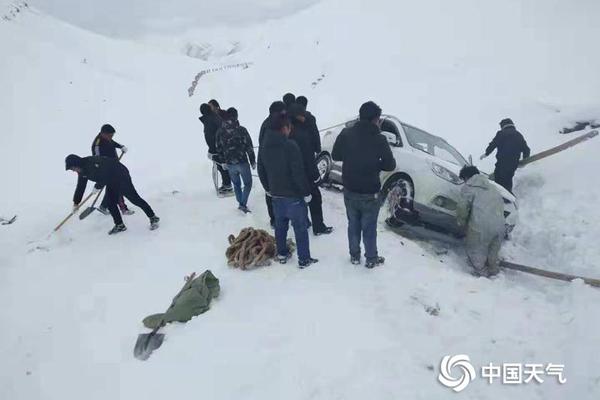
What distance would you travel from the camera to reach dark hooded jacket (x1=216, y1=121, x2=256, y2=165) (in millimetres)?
7032

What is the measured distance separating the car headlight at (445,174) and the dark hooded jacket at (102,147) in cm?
549

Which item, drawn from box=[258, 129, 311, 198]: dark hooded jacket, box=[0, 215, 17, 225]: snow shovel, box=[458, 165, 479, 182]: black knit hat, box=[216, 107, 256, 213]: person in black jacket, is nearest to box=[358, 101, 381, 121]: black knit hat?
box=[258, 129, 311, 198]: dark hooded jacket

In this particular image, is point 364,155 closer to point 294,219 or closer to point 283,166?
point 283,166

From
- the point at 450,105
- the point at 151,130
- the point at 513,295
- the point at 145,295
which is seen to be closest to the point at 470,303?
the point at 513,295

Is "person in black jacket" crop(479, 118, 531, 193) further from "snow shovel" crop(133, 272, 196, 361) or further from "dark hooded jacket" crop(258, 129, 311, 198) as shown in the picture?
"snow shovel" crop(133, 272, 196, 361)

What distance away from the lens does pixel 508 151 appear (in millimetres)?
7230

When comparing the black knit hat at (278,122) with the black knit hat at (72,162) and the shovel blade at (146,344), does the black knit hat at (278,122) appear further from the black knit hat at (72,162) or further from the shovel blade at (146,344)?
the black knit hat at (72,162)

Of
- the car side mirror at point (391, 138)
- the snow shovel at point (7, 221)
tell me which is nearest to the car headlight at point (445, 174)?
the car side mirror at point (391, 138)

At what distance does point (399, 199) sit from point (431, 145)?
1464 mm

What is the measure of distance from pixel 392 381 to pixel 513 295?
100 inches

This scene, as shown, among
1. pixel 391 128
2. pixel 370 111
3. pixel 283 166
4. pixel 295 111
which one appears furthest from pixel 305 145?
pixel 391 128

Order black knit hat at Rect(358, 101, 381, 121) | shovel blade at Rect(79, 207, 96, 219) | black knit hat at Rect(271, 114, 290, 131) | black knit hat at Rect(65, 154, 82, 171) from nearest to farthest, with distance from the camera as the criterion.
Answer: black knit hat at Rect(358, 101, 381, 121) < black knit hat at Rect(271, 114, 290, 131) < black knit hat at Rect(65, 154, 82, 171) < shovel blade at Rect(79, 207, 96, 219)

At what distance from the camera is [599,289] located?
17.0 feet

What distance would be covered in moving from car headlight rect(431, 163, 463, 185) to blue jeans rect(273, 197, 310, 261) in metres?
2.39
